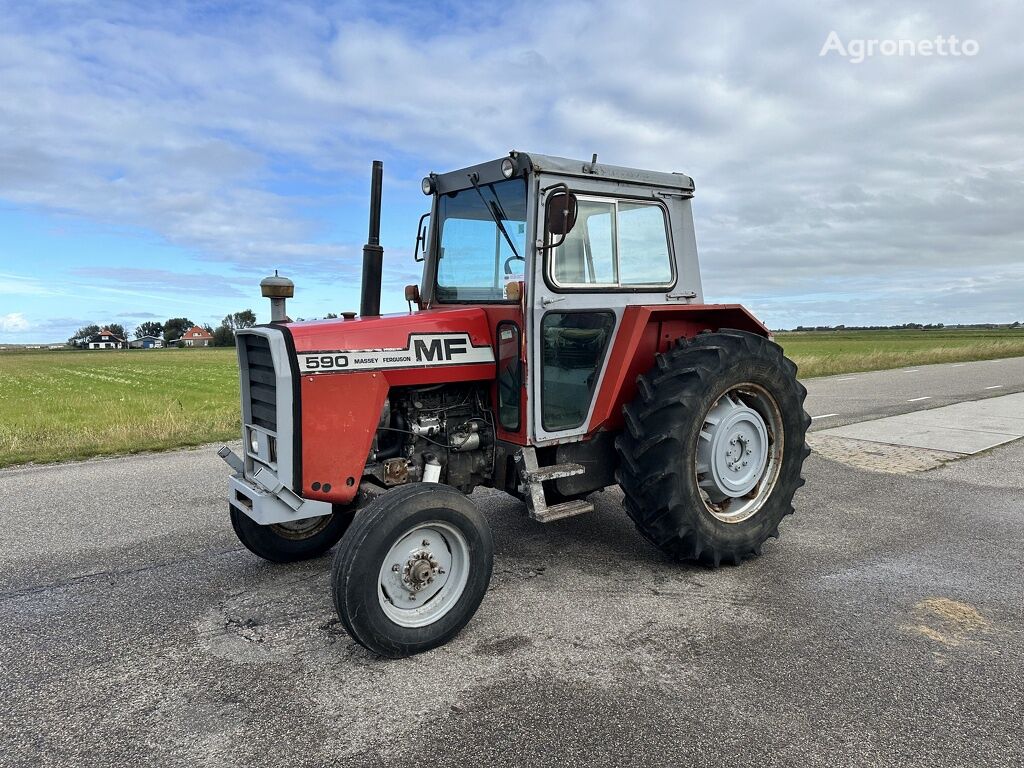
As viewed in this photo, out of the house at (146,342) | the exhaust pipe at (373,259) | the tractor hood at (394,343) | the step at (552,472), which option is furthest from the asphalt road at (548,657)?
the house at (146,342)

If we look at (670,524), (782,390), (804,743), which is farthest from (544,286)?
(804,743)

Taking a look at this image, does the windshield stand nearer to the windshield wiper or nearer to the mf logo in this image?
the windshield wiper

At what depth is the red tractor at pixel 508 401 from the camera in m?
3.38

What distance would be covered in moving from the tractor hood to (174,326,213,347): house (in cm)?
9432

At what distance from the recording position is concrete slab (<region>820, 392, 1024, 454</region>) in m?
8.12

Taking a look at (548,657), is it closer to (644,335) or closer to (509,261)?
(644,335)

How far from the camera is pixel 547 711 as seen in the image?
2.76m

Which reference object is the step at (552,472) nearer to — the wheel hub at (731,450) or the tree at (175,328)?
the wheel hub at (731,450)

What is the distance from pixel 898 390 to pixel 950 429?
5.47 metres

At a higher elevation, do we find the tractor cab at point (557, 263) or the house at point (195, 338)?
the house at point (195, 338)

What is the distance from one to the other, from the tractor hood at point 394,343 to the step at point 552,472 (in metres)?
0.67

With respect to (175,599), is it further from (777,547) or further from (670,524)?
(777,547)

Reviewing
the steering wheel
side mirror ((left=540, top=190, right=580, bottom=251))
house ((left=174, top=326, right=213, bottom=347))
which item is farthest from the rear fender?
house ((left=174, top=326, right=213, bottom=347))

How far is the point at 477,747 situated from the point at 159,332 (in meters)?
107
